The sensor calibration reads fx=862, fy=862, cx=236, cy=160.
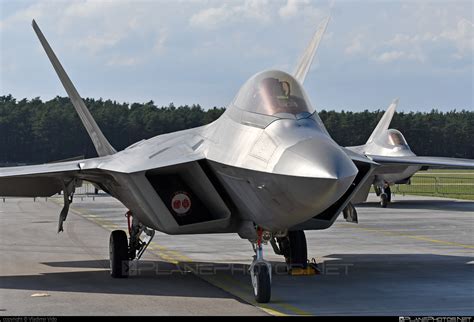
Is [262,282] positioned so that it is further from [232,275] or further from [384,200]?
[384,200]

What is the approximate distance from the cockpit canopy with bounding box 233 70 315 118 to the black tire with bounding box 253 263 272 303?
5.84 ft

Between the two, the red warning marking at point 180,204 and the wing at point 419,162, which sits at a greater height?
the wing at point 419,162

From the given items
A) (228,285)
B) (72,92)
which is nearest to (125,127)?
(72,92)

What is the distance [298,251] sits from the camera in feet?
42.1

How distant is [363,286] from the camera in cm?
1127

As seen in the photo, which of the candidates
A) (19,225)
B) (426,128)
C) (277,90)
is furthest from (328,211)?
(426,128)

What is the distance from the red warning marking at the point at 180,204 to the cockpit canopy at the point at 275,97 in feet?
4.60

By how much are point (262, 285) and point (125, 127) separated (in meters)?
56.6

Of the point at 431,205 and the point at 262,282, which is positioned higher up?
the point at 262,282

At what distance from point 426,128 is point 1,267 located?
7315 centimetres

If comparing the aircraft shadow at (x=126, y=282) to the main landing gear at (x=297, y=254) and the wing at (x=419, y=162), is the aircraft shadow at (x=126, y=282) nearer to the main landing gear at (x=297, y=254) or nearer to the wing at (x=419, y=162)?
the main landing gear at (x=297, y=254)

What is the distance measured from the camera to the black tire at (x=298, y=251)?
12.8 metres

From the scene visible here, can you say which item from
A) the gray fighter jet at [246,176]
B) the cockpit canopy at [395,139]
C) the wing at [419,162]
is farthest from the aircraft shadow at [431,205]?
the gray fighter jet at [246,176]

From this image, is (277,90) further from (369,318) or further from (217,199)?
(369,318)
